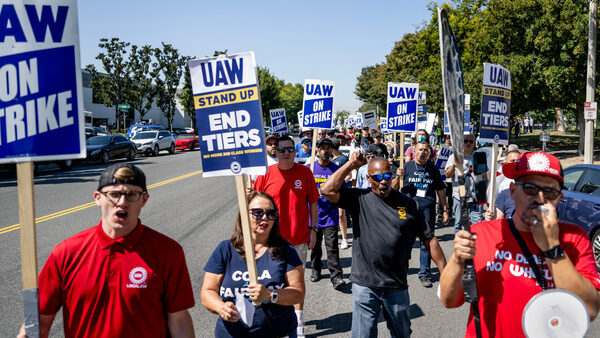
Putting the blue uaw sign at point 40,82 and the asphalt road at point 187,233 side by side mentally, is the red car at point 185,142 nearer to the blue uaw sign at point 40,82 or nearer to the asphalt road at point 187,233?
the asphalt road at point 187,233

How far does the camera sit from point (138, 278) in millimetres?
2473

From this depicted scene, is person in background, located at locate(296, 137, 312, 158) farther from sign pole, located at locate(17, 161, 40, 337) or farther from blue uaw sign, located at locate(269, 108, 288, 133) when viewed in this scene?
sign pole, located at locate(17, 161, 40, 337)

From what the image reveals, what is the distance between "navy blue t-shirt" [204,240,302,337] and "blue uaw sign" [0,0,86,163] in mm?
1268

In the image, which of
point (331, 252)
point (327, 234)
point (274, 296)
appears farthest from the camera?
point (327, 234)

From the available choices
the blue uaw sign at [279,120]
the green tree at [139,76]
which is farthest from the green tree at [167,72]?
the blue uaw sign at [279,120]

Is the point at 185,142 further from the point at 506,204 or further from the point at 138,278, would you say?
the point at 138,278

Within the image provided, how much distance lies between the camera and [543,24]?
74.6ft

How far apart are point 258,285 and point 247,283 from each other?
27 centimetres

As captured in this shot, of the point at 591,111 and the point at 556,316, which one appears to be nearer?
the point at 556,316

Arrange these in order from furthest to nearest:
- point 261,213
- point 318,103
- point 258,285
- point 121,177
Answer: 1. point 318,103
2. point 261,213
3. point 258,285
4. point 121,177

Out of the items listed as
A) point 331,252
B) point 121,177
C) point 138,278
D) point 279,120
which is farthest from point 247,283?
point 279,120

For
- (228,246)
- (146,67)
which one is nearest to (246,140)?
(228,246)

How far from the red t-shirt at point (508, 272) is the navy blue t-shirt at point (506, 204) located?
3.63m

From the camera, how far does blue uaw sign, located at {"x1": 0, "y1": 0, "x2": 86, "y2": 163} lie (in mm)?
2350
